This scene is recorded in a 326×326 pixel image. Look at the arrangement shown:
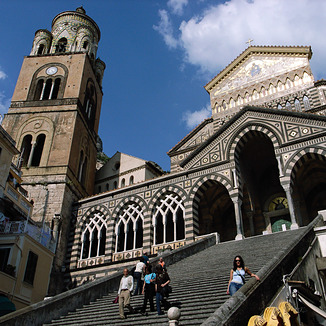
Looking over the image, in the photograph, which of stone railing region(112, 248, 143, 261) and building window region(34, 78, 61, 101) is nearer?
stone railing region(112, 248, 143, 261)

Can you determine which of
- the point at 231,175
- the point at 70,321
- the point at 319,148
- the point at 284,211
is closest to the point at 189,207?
the point at 231,175

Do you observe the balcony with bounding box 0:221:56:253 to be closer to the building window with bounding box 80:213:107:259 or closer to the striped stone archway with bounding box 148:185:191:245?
the building window with bounding box 80:213:107:259

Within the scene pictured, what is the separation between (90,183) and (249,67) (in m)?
16.3

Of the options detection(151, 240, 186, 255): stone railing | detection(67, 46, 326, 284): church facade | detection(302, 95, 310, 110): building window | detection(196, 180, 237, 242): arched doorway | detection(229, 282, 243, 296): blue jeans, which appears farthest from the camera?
detection(302, 95, 310, 110): building window

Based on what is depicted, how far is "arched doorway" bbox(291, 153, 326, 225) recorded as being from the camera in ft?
63.1

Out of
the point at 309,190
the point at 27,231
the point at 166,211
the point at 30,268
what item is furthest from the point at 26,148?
the point at 309,190

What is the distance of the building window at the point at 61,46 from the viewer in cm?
3364

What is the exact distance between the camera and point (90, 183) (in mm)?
29438

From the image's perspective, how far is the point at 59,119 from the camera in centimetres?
2747

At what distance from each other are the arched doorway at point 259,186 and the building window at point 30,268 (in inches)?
463

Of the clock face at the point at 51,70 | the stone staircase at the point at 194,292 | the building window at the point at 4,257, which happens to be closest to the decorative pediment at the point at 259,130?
the stone staircase at the point at 194,292

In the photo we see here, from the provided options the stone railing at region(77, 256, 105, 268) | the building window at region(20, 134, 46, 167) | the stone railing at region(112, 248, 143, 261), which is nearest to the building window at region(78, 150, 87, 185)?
the building window at region(20, 134, 46, 167)

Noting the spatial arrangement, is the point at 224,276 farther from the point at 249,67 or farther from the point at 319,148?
the point at 249,67

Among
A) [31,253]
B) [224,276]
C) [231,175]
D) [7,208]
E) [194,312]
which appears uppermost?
[231,175]
